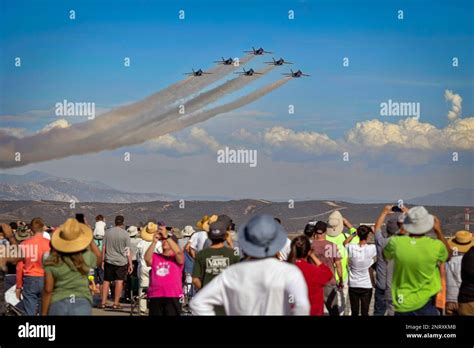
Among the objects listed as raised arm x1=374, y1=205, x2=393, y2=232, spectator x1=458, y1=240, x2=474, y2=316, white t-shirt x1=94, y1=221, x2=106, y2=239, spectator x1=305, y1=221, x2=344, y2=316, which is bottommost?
spectator x1=458, y1=240, x2=474, y2=316

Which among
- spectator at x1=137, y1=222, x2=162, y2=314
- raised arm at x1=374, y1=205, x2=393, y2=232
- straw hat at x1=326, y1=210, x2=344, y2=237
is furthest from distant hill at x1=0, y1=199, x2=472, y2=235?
raised arm at x1=374, y1=205, x2=393, y2=232

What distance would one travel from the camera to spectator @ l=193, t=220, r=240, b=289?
1059cm

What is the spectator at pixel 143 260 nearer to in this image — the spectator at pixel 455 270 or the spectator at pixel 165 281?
the spectator at pixel 165 281

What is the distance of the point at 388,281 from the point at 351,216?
270ft

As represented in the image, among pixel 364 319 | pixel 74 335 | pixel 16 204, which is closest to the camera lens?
pixel 74 335

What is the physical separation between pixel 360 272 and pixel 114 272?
569cm

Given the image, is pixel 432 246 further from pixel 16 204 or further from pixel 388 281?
pixel 16 204

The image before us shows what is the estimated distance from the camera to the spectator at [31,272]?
1301 cm

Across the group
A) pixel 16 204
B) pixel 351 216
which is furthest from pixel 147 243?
pixel 16 204

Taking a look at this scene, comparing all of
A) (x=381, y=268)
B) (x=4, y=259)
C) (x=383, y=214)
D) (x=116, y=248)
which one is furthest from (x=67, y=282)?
(x=116, y=248)

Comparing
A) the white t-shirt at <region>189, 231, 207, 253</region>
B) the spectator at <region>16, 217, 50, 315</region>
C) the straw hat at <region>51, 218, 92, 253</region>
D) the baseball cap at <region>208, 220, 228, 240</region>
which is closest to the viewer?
the straw hat at <region>51, 218, 92, 253</region>

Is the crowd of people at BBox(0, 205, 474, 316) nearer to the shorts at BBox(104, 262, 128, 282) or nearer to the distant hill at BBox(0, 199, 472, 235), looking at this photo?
the shorts at BBox(104, 262, 128, 282)

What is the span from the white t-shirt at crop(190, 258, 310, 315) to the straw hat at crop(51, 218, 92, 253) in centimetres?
305

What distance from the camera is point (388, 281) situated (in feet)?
40.7
